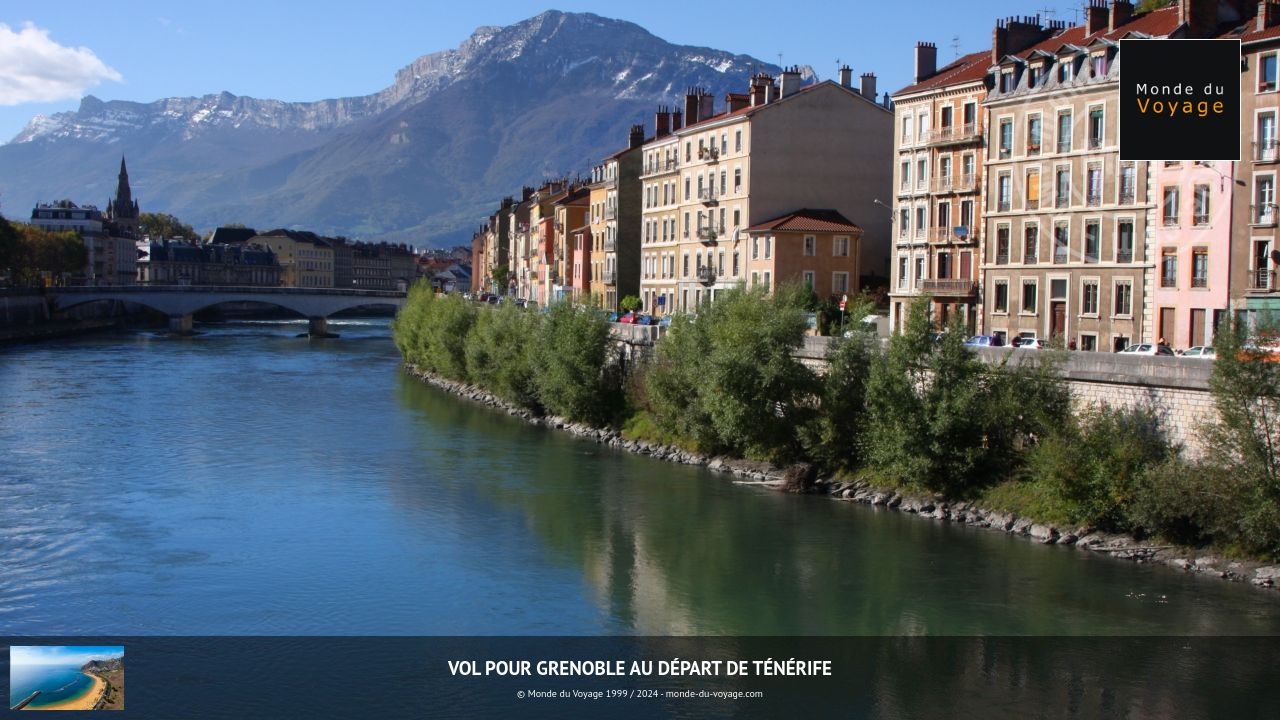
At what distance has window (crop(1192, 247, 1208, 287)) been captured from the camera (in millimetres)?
37031

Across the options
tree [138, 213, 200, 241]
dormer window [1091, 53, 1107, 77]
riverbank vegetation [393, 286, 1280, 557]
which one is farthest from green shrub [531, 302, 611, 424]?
tree [138, 213, 200, 241]

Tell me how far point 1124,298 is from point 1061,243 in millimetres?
3161

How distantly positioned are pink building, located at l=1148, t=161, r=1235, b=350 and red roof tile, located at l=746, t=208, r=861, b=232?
18365 millimetres

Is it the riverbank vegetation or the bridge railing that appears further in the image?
the bridge railing

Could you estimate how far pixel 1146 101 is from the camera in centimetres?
3111

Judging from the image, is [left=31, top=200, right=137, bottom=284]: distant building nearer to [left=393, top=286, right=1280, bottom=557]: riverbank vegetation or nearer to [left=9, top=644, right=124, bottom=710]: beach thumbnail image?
[left=393, top=286, right=1280, bottom=557]: riverbank vegetation

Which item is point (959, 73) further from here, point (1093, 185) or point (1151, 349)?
point (1151, 349)

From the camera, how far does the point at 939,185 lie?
4769 cm

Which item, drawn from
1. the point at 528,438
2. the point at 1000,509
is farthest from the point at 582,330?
the point at 1000,509

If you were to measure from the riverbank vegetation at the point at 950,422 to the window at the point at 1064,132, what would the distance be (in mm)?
10022

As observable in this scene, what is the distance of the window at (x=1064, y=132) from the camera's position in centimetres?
4131

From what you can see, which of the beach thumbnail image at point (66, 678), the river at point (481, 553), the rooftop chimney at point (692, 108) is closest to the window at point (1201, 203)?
the river at point (481, 553)

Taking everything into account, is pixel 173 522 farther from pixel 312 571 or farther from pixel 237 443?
pixel 237 443

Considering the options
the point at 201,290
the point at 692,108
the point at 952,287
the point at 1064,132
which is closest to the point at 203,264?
the point at 201,290
